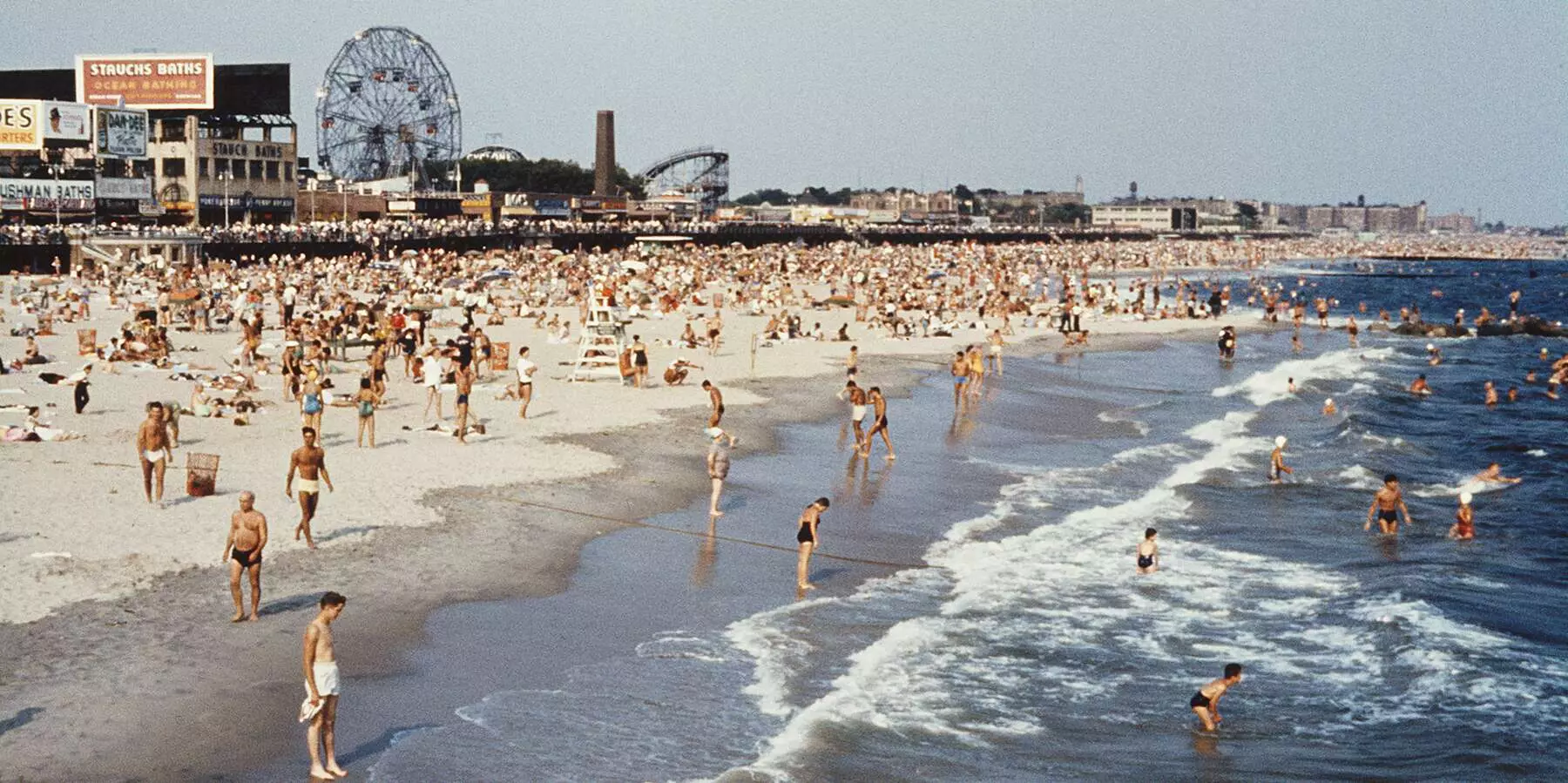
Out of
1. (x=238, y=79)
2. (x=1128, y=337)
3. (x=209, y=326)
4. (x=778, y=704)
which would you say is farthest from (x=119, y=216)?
(x=778, y=704)

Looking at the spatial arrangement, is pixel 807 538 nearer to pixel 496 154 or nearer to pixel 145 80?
pixel 145 80

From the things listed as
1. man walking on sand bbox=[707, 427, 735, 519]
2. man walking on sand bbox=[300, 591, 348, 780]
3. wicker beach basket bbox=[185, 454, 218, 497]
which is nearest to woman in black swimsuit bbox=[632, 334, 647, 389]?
man walking on sand bbox=[707, 427, 735, 519]

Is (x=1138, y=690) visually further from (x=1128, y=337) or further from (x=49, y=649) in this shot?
(x=1128, y=337)

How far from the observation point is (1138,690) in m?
11.7

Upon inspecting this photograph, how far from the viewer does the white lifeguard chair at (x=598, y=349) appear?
2820 centimetres

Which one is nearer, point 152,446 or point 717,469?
point 152,446

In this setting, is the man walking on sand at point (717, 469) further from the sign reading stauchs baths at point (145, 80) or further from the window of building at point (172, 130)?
the window of building at point (172, 130)

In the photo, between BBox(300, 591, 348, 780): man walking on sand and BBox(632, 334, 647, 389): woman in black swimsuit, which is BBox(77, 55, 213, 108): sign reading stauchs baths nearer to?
BBox(632, 334, 647, 389): woman in black swimsuit

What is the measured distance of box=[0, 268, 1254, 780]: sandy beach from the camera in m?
9.47

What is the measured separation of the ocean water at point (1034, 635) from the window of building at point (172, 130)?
213ft

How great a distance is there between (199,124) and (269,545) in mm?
72294

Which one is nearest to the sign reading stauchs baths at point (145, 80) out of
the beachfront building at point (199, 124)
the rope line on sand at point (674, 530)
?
the beachfront building at point (199, 124)

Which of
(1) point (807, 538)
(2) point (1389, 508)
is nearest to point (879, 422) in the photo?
(2) point (1389, 508)

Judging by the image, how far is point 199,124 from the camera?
78.4 m
